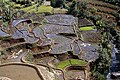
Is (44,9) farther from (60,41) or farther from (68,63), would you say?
(68,63)

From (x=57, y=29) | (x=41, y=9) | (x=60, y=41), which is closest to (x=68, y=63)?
(x=60, y=41)

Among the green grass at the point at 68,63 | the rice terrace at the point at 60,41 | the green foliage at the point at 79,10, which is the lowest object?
the green grass at the point at 68,63

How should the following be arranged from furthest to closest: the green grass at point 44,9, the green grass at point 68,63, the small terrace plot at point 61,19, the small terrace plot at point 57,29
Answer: the green grass at point 44,9
the small terrace plot at point 61,19
the small terrace plot at point 57,29
the green grass at point 68,63

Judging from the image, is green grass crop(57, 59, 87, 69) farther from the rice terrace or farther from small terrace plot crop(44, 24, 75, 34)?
small terrace plot crop(44, 24, 75, 34)

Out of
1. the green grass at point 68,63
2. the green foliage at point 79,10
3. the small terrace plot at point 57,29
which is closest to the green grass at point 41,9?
the green foliage at point 79,10

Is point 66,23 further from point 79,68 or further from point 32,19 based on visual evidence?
point 79,68

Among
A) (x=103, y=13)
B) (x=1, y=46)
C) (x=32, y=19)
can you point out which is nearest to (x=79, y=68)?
(x=1, y=46)

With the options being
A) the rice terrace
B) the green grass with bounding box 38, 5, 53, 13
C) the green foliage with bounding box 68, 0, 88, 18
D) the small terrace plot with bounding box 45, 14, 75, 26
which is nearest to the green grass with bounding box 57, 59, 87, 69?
the rice terrace

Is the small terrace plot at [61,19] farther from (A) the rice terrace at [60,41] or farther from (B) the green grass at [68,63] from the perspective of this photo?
(B) the green grass at [68,63]
